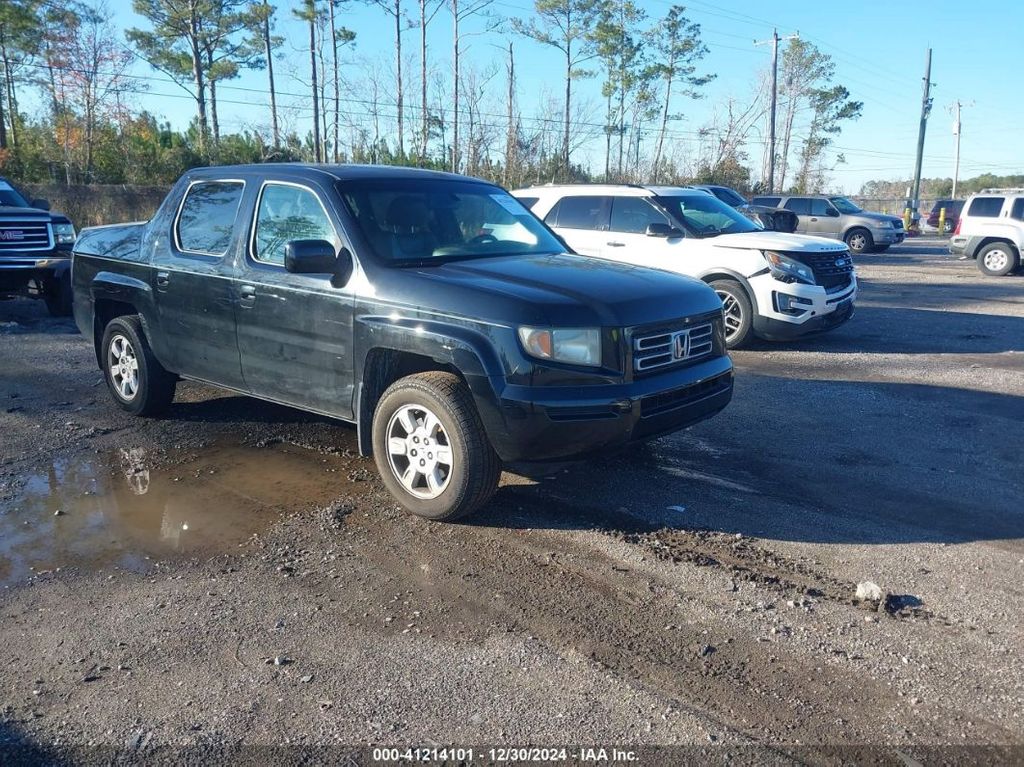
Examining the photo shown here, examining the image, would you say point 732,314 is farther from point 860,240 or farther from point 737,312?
point 860,240

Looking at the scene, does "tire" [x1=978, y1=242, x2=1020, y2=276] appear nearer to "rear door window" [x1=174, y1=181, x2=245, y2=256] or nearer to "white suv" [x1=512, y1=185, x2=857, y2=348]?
"white suv" [x1=512, y1=185, x2=857, y2=348]

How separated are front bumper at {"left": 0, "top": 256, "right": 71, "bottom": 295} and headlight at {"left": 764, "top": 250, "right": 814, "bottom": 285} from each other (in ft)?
30.9

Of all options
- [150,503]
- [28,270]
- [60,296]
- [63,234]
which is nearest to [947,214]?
[63,234]

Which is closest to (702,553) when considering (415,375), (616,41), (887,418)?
(415,375)

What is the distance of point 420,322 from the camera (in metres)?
4.54

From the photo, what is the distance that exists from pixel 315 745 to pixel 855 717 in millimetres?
1868

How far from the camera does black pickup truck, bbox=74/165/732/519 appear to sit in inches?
170

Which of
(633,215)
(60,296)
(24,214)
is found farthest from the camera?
(24,214)

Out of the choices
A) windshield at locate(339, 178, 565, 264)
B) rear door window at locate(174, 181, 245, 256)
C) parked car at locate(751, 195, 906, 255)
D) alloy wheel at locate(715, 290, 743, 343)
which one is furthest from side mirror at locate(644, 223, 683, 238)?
parked car at locate(751, 195, 906, 255)

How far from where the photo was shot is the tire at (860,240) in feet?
87.2

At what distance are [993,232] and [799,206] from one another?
834 centimetres

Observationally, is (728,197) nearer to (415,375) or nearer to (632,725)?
(415,375)

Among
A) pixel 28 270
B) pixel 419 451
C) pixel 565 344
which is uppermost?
pixel 565 344

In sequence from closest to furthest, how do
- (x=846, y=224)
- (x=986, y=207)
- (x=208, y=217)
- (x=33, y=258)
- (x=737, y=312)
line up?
(x=208, y=217), (x=737, y=312), (x=33, y=258), (x=986, y=207), (x=846, y=224)
